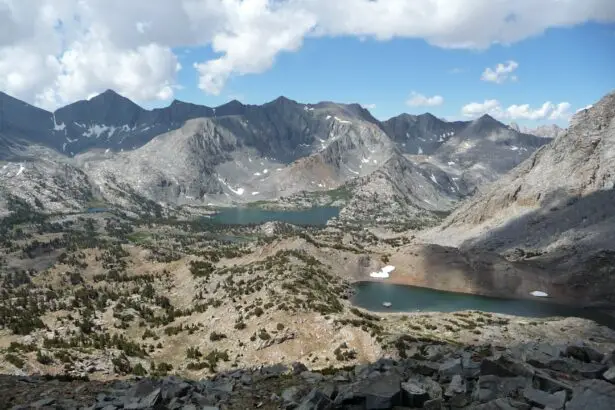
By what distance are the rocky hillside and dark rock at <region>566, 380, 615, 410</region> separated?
381 feet

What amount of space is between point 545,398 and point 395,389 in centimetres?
583

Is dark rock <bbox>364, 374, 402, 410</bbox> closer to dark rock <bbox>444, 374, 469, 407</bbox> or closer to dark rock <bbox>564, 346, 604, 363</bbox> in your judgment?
dark rock <bbox>444, 374, 469, 407</bbox>

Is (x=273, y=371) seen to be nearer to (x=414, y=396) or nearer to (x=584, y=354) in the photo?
(x=414, y=396)

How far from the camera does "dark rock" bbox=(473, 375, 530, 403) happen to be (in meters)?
20.5

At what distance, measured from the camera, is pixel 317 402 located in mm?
20844

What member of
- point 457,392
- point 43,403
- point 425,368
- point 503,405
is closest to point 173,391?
point 43,403

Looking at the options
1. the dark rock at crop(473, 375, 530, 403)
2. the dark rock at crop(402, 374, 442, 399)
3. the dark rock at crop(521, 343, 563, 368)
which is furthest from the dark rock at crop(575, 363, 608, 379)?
the dark rock at crop(402, 374, 442, 399)

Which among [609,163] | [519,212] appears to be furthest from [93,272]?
[609,163]

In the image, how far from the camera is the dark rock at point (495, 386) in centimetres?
2046

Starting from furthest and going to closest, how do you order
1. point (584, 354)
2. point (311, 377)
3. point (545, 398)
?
point (311, 377) < point (584, 354) < point (545, 398)

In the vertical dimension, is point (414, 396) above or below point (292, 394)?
above

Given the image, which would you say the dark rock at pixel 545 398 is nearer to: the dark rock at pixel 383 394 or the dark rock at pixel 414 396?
the dark rock at pixel 414 396

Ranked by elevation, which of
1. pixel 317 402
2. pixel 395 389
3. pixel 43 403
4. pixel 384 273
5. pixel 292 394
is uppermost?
pixel 395 389

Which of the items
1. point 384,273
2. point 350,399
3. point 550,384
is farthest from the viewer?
point 384,273
